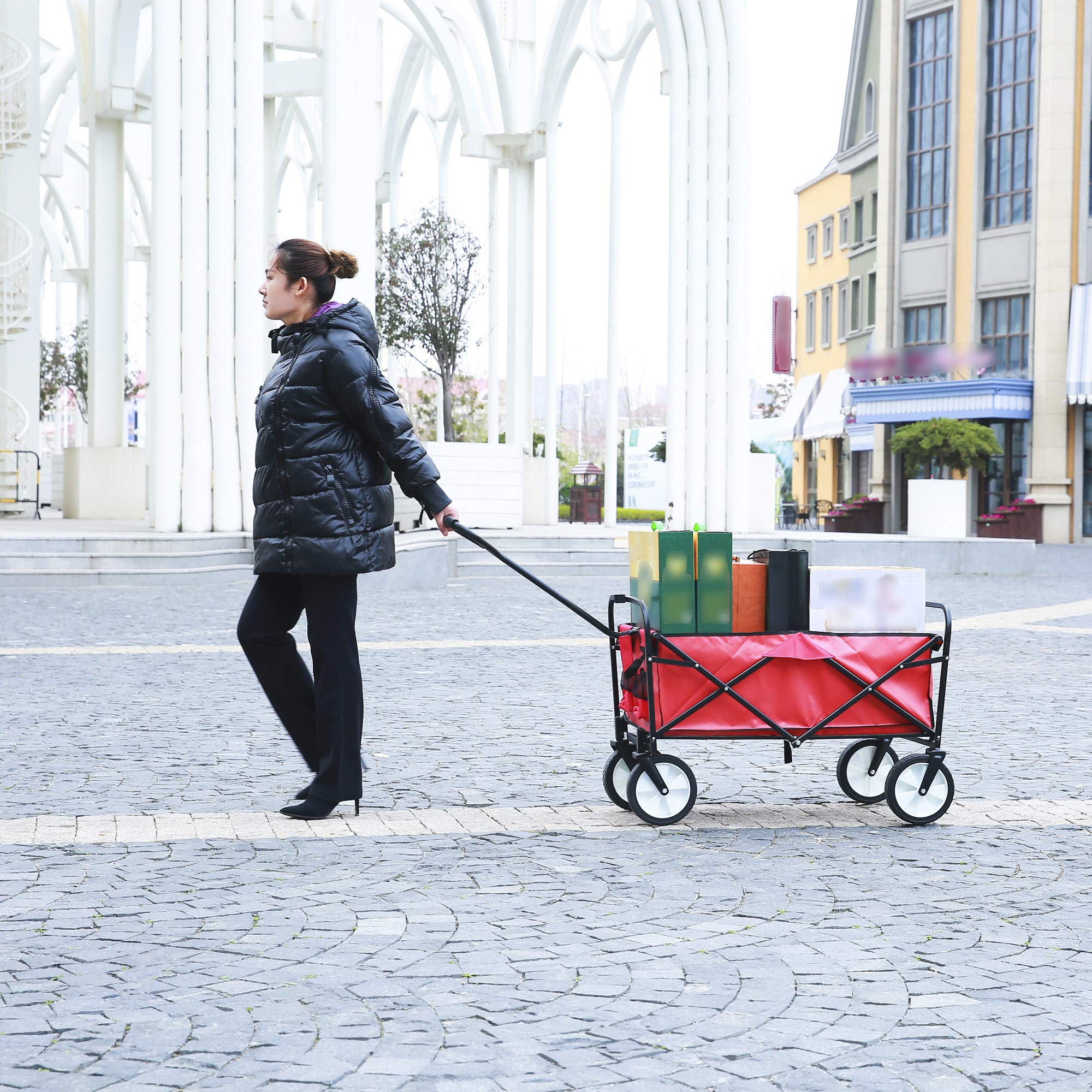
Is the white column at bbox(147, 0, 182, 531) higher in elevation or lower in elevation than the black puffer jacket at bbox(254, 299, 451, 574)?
higher

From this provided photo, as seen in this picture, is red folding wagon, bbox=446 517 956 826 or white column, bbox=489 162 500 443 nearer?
red folding wagon, bbox=446 517 956 826

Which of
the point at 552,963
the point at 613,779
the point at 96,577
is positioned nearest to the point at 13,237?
the point at 96,577

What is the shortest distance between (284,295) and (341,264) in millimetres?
228

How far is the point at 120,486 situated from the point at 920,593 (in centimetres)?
2095

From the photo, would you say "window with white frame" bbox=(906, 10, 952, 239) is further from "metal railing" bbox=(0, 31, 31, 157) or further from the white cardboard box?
the white cardboard box

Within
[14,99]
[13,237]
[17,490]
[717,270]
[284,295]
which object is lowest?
[17,490]

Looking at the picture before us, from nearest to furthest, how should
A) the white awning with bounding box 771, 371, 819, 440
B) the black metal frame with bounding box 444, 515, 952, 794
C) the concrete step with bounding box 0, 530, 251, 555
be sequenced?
the black metal frame with bounding box 444, 515, 952, 794 < the concrete step with bounding box 0, 530, 251, 555 < the white awning with bounding box 771, 371, 819, 440

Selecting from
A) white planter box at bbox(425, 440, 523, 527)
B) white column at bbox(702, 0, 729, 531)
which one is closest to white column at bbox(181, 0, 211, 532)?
white planter box at bbox(425, 440, 523, 527)

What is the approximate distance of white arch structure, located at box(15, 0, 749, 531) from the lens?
58.1 feet

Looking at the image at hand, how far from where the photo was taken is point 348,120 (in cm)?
1791

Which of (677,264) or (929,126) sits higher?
(929,126)

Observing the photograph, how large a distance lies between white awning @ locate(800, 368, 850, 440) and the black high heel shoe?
146ft

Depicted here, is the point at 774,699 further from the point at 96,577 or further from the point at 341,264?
the point at 96,577

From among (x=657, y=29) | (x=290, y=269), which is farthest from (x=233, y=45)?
(x=290, y=269)
